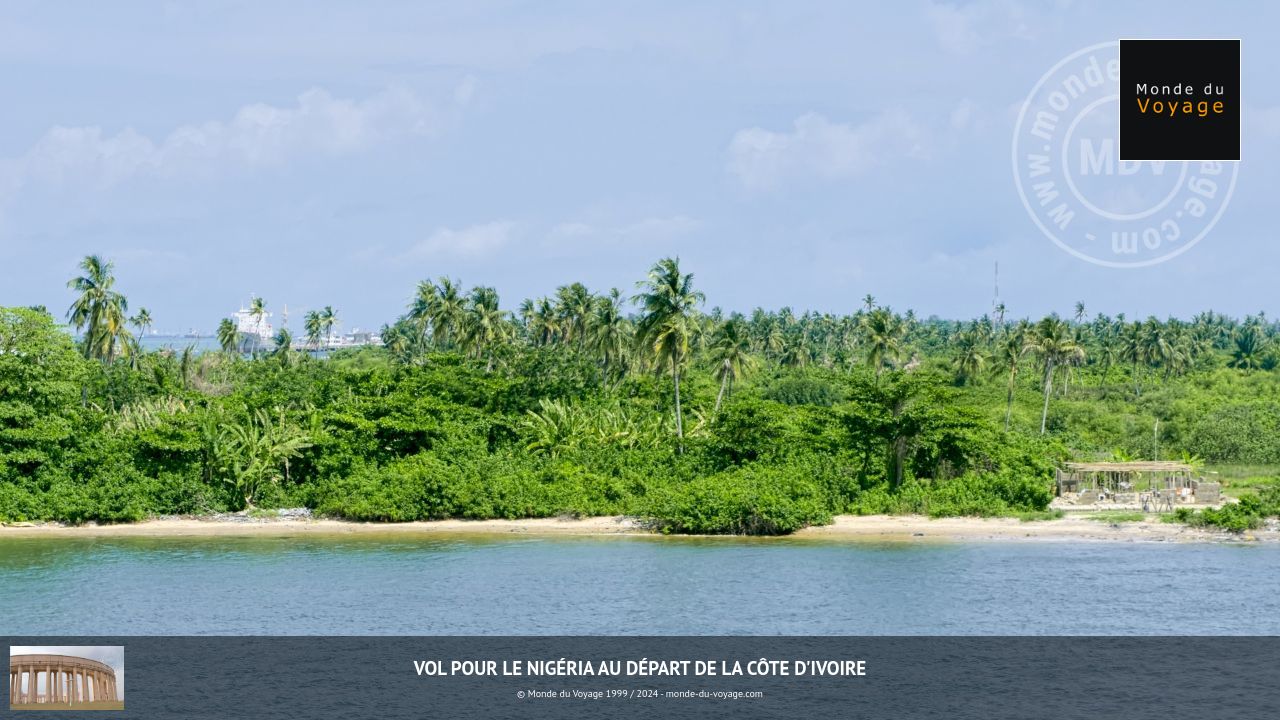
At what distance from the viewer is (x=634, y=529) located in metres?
45.0

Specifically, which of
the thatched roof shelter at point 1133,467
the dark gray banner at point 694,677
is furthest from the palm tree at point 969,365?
the dark gray banner at point 694,677

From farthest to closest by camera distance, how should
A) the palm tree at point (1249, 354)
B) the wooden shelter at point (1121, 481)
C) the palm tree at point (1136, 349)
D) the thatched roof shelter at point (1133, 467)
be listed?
the palm tree at point (1249, 354) → the palm tree at point (1136, 349) → the thatched roof shelter at point (1133, 467) → the wooden shelter at point (1121, 481)

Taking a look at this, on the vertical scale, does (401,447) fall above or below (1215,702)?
above

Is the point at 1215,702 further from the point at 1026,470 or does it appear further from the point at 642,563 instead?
the point at 1026,470

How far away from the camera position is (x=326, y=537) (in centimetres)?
4450

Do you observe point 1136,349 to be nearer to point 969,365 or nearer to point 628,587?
point 969,365

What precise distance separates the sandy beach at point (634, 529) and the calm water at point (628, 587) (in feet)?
4.68

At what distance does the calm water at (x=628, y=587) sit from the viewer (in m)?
30.9

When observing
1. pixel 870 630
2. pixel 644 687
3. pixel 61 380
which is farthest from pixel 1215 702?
pixel 61 380

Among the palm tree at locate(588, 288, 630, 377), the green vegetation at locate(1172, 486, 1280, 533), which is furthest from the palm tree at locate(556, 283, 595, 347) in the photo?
the green vegetation at locate(1172, 486, 1280, 533)

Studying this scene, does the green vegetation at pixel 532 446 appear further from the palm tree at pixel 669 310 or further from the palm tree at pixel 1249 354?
the palm tree at pixel 1249 354

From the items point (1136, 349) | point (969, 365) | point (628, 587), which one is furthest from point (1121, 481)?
point (1136, 349)

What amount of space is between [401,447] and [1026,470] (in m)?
25.0

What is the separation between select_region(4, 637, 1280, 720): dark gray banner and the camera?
79.7 feet
